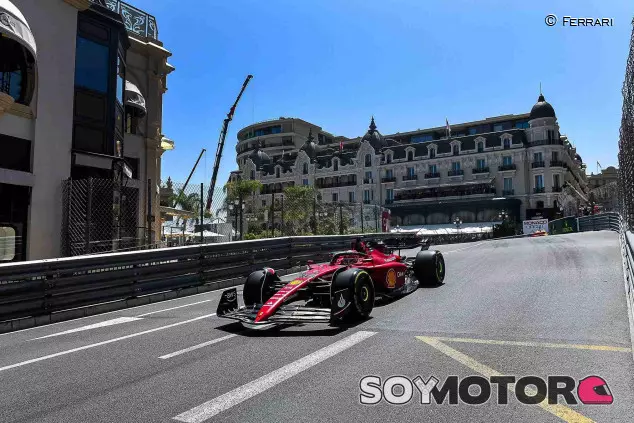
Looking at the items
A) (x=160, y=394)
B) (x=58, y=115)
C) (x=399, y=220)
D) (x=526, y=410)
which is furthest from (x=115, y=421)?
(x=399, y=220)

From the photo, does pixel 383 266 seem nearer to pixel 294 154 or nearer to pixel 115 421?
pixel 115 421

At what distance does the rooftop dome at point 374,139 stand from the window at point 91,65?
216 feet

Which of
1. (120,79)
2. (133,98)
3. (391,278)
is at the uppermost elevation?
(120,79)

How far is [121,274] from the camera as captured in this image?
9070mm

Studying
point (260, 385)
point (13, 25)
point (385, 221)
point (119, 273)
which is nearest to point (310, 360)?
point (260, 385)

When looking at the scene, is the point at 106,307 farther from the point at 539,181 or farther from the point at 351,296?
the point at 539,181

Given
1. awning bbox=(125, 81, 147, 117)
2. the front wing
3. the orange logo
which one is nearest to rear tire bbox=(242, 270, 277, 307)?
the front wing

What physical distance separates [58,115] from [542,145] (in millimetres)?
63673

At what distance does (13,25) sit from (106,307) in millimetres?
8279

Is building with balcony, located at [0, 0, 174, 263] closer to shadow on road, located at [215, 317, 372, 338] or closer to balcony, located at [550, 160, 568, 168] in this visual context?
shadow on road, located at [215, 317, 372, 338]

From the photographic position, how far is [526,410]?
353 centimetres

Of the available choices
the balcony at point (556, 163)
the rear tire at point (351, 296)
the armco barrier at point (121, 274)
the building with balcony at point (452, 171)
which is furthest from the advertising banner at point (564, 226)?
the rear tire at point (351, 296)

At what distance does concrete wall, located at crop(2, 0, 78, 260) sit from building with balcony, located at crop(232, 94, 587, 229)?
55.3 m

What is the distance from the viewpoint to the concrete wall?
14.3 m
